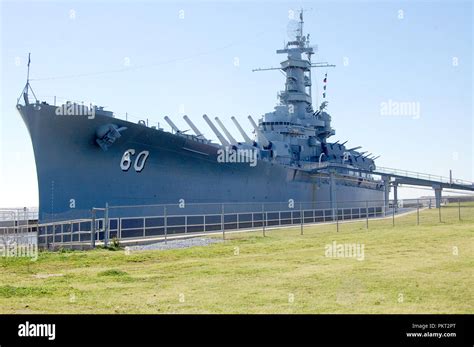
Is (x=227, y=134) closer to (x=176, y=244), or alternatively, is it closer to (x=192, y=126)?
(x=192, y=126)

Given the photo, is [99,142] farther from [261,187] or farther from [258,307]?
[258,307]

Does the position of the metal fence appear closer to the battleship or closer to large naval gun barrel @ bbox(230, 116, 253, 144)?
the battleship

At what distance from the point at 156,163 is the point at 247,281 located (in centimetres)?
1829

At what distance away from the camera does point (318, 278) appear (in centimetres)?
942

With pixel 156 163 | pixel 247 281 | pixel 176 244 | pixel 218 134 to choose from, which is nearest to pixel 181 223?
pixel 156 163

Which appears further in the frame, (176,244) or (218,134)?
(218,134)

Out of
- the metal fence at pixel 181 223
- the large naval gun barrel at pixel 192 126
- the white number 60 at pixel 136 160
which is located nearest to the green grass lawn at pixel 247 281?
the metal fence at pixel 181 223

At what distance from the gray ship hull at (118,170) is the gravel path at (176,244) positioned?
21.4 feet

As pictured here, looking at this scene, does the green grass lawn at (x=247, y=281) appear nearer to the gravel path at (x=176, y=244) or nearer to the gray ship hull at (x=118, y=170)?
the gravel path at (x=176, y=244)

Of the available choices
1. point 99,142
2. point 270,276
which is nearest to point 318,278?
point 270,276

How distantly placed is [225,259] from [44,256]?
502 centimetres

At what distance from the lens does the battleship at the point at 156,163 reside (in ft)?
74.9

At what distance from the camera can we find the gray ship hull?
22.8 metres

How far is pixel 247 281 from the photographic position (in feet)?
30.6
